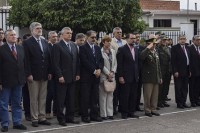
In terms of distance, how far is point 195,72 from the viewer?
12.5 m

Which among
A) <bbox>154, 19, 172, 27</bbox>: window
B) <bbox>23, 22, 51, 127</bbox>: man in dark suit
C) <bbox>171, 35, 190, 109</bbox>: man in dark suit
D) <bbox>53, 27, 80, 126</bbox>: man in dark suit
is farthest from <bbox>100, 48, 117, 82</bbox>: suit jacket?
<bbox>154, 19, 172, 27</bbox>: window

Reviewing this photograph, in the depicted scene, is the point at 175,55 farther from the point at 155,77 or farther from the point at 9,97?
the point at 9,97

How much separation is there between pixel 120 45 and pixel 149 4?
27.4 m

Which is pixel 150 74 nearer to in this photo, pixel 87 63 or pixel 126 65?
pixel 126 65

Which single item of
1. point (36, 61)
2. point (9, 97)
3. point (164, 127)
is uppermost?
point (36, 61)

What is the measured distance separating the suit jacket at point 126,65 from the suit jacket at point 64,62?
1.30 m

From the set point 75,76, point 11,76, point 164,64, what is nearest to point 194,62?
point 164,64

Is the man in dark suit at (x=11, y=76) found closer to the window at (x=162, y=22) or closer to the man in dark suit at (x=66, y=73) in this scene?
the man in dark suit at (x=66, y=73)

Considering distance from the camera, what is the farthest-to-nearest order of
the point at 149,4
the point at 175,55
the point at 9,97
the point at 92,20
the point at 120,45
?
the point at 149,4
the point at 92,20
the point at 175,55
the point at 120,45
the point at 9,97

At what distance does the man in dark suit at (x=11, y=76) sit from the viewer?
914 cm

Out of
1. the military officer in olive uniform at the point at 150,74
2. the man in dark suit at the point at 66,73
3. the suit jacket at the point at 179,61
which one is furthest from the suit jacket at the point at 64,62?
the suit jacket at the point at 179,61

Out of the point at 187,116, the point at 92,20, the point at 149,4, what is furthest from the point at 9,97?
the point at 149,4

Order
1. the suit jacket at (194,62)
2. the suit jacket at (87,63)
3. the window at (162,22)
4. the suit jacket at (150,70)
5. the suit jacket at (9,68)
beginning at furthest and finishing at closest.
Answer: the window at (162,22)
the suit jacket at (194,62)
the suit jacket at (150,70)
the suit jacket at (87,63)
the suit jacket at (9,68)

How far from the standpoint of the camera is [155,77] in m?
11.0
